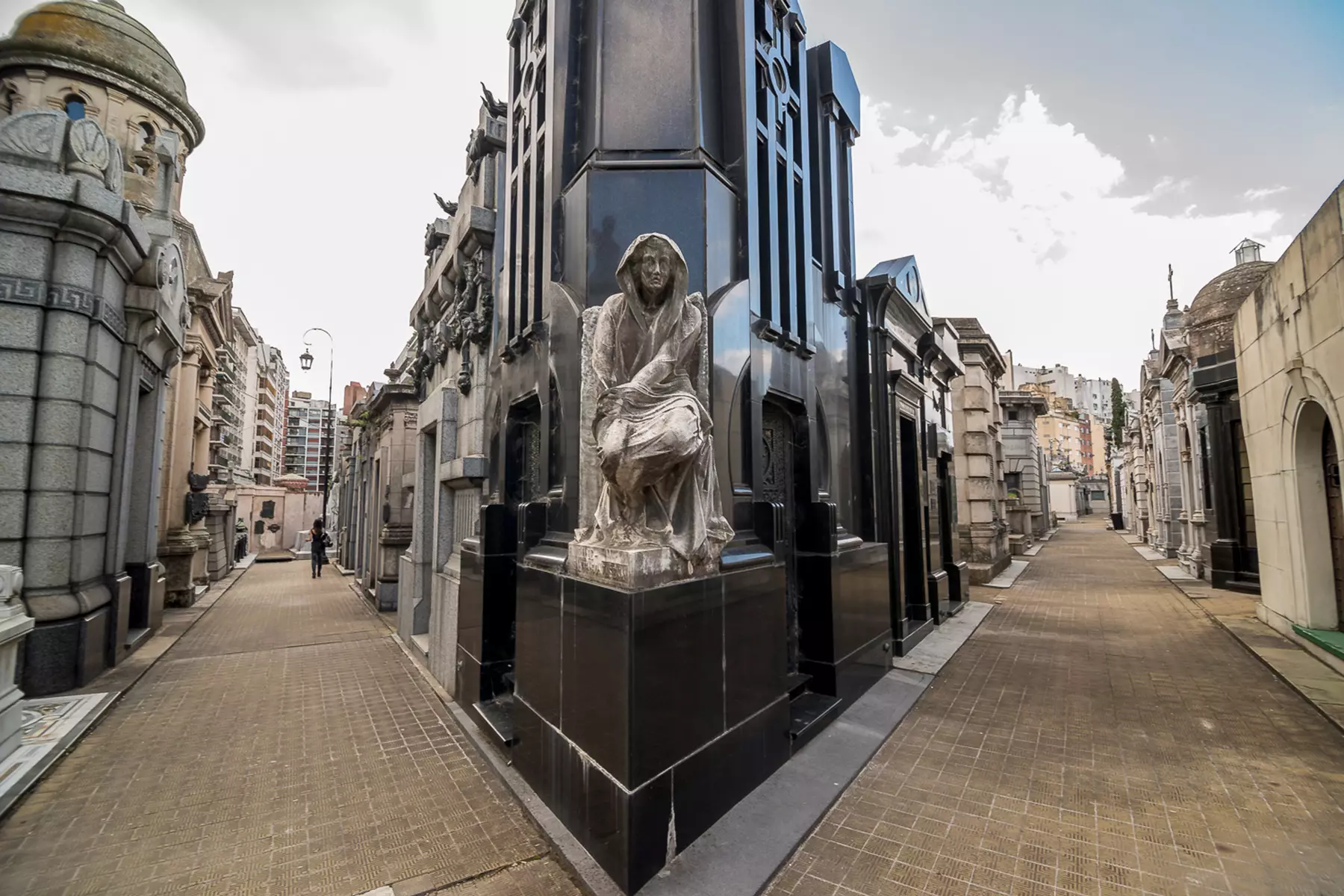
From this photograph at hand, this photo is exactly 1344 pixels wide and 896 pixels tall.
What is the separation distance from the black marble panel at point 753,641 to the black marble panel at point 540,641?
1133 mm

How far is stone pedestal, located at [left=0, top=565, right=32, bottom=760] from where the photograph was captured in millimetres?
4430

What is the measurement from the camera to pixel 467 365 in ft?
23.7

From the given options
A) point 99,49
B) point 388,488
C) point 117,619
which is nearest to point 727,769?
point 117,619

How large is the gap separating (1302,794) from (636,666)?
191 inches

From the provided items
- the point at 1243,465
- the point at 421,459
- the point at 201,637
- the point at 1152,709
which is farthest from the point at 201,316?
the point at 1243,465

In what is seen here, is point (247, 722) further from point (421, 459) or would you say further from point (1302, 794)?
point (1302, 794)

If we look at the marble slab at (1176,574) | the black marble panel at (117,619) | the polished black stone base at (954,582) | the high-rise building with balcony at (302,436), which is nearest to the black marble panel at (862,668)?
the polished black stone base at (954,582)

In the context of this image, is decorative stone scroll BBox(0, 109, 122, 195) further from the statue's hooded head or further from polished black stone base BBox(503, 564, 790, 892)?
polished black stone base BBox(503, 564, 790, 892)

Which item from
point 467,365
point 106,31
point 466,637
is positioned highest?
point 106,31

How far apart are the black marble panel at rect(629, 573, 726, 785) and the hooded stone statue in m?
0.28

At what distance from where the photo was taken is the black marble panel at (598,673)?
309 cm

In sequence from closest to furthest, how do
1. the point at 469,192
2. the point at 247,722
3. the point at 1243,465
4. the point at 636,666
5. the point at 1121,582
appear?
the point at 636,666
the point at 247,722
the point at 469,192
the point at 1243,465
the point at 1121,582

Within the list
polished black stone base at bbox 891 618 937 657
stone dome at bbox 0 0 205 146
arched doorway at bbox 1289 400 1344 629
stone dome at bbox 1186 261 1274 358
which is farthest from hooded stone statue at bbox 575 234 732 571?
stone dome at bbox 0 0 205 146

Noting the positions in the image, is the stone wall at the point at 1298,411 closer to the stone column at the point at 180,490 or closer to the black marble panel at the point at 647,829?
the black marble panel at the point at 647,829
